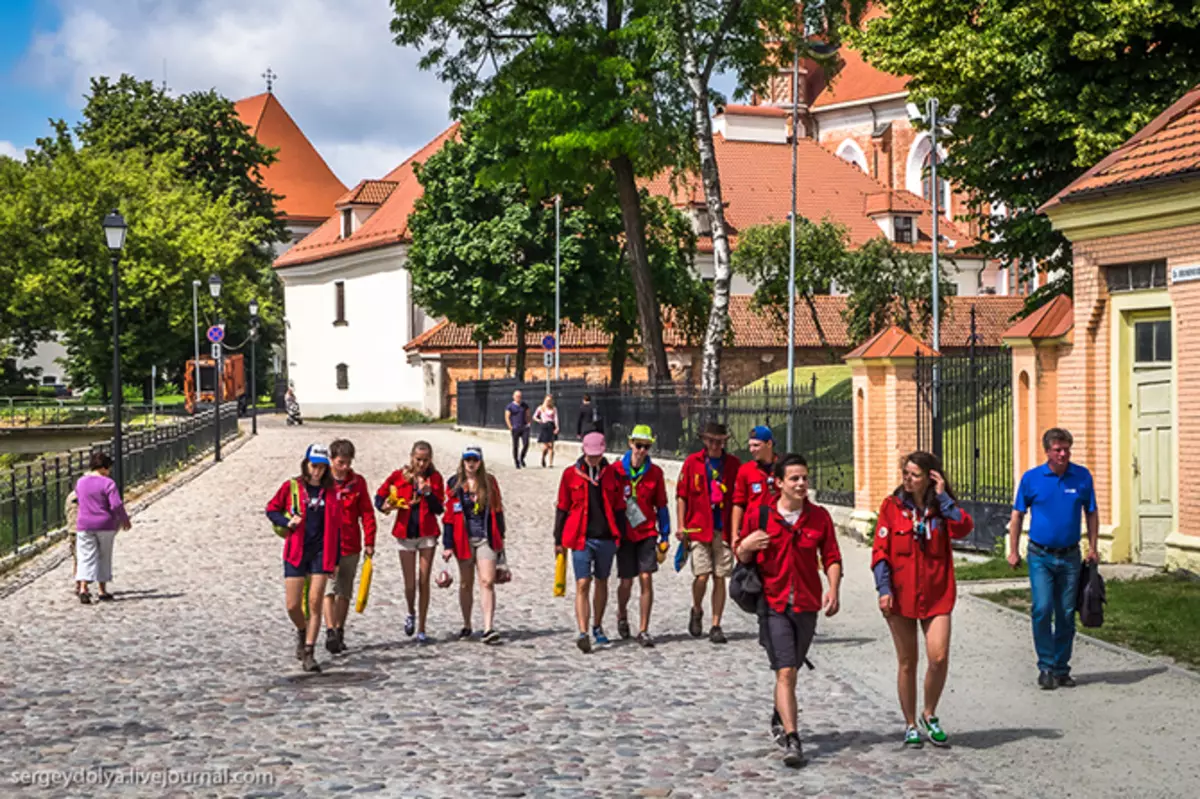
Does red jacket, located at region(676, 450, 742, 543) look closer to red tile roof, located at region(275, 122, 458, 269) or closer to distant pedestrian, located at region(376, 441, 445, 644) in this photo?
distant pedestrian, located at region(376, 441, 445, 644)

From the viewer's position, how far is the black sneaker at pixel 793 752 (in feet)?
27.3

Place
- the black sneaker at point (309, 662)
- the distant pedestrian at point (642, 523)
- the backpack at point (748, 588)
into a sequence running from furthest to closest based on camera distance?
the distant pedestrian at point (642, 523)
the black sneaker at point (309, 662)
the backpack at point (748, 588)

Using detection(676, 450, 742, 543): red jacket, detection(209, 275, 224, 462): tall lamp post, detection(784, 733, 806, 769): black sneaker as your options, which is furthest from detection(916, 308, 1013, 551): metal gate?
detection(209, 275, 224, 462): tall lamp post

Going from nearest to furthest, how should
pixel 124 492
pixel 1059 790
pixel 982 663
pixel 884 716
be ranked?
1. pixel 1059 790
2. pixel 884 716
3. pixel 982 663
4. pixel 124 492

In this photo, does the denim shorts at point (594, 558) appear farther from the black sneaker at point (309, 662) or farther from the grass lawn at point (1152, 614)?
the grass lawn at point (1152, 614)

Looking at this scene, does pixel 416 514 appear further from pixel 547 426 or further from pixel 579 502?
pixel 547 426

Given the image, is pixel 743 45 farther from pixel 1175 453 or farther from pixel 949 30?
pixel 1175 453

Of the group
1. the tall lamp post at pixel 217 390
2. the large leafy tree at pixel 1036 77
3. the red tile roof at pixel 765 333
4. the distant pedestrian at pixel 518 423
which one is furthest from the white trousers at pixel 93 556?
the red tile roof at pixel 765 333

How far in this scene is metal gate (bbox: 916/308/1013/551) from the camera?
18672mm

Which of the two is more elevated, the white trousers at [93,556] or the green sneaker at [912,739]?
the white trousers at [93,556]

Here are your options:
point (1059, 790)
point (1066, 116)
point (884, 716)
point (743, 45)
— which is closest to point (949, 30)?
point (1066, 116)

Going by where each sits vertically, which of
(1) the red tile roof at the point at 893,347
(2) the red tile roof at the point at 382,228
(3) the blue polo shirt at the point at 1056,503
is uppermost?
(2) the red tile roof at the point at 382,228

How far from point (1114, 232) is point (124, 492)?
1823cm

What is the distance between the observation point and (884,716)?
32.0 ft
